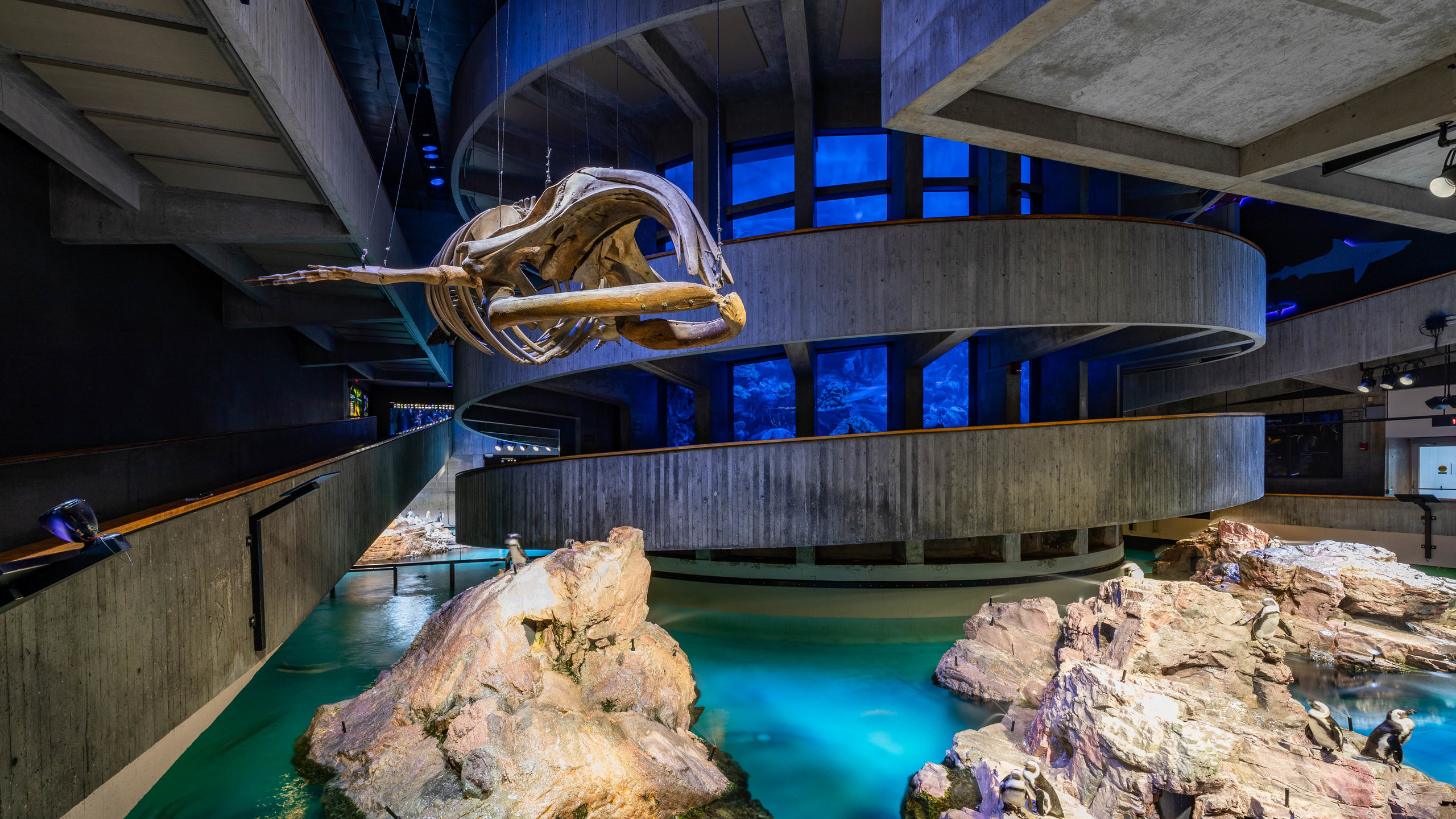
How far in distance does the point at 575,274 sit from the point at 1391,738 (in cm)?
732

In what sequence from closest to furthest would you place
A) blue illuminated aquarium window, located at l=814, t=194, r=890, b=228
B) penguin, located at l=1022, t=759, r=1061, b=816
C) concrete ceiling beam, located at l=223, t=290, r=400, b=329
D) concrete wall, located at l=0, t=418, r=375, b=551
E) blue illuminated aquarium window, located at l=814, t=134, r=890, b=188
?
penguin, located at l=1022, t=759, r=1061, b=816, concrete wall, located at l=0, t=418, r=375, b=551, concrete ceiling beam, located at l=223, t=290, r=400, b=329, blue illuminated aquarium window, located at l=814, t=134, r=890, b=188, blue illuminated aquarium window, located at l=814, t=194, r=890, b=228

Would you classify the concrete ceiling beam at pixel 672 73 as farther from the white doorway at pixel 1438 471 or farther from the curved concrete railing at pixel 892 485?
the white doorway at pixel 1438 471

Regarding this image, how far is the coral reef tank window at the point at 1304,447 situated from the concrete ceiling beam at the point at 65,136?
21499mm

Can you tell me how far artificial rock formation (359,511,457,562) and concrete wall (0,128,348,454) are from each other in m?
8.94

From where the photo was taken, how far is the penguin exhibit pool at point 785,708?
551cm

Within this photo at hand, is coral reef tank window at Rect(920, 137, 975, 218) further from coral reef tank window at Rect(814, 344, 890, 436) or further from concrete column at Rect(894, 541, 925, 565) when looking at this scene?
concrete column at Rect(894, 541, 925, 565)

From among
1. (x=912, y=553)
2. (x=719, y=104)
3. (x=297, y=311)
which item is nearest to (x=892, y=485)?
(x=912, y=553)

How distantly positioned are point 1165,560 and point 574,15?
49.8ft

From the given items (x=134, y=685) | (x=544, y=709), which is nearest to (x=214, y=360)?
(x=134, y=685)

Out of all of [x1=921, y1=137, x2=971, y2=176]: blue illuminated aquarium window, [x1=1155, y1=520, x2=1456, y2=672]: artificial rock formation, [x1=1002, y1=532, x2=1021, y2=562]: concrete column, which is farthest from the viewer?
[x1=921, y1=137, x2=971, y2=176]: blue illuminated aquarium window

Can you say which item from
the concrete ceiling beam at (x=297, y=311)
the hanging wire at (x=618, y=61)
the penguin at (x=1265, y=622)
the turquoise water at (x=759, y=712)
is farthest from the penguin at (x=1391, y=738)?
the concrete ceiling beam at (x=297, y=311)

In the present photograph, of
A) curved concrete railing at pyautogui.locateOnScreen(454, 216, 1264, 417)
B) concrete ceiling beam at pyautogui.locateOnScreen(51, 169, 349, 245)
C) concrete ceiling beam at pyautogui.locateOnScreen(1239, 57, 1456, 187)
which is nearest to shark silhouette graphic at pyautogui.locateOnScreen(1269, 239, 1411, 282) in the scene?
curved concrete railing at pyautogui.locateOnScreen(454, 216, 1264, 417)

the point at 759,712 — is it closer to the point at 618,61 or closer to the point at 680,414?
the point at 618,61

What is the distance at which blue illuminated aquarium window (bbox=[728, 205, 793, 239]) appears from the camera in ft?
49.0
